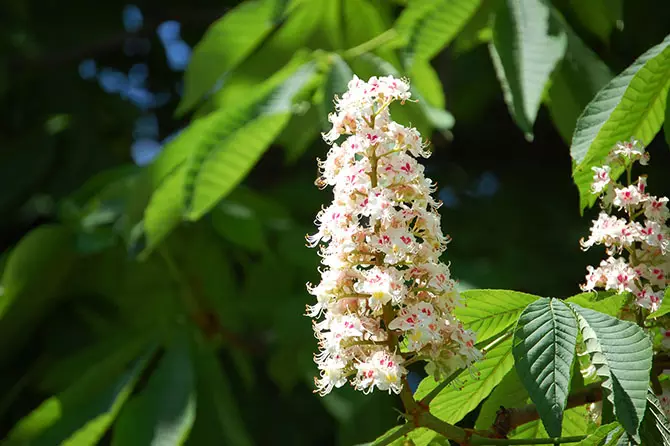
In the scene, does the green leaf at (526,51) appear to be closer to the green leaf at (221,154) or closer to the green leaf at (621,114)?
the green leaf at (621,114)

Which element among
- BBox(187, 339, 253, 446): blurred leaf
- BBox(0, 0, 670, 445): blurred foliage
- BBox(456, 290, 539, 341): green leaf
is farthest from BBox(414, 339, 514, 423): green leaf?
BBox(187, 339, 253, 446): blurred leaf

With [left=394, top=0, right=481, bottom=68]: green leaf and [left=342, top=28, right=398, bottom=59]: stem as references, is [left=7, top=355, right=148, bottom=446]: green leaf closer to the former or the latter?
[left=342, top=28, right=398, bottom=59]: stem

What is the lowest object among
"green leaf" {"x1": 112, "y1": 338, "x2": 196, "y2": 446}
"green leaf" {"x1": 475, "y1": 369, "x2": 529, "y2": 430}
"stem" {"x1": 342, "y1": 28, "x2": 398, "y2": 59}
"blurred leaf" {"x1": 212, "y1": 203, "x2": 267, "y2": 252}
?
"green leaf" {"x1": 112, "y1": 338, "x2": 196, "y2": 446}

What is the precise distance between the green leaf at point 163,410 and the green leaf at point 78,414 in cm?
5

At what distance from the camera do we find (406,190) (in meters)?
1.19

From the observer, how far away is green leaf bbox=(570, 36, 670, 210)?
1.38 m

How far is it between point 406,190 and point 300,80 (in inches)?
37.9

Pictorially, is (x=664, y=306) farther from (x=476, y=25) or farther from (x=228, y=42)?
(x=228, y=42)

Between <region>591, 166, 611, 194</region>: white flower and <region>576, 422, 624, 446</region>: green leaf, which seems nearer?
<region>576, 422, 624, 446</region>: green leaf

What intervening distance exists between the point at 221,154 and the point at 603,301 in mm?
987

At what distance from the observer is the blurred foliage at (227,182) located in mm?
2020

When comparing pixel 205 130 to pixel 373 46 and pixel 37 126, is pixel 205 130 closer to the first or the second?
pixel 373 46

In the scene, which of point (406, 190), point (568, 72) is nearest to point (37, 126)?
point (568, 72)

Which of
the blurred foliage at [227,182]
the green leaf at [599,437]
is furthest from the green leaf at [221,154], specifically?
the green leaf at [599,437]
